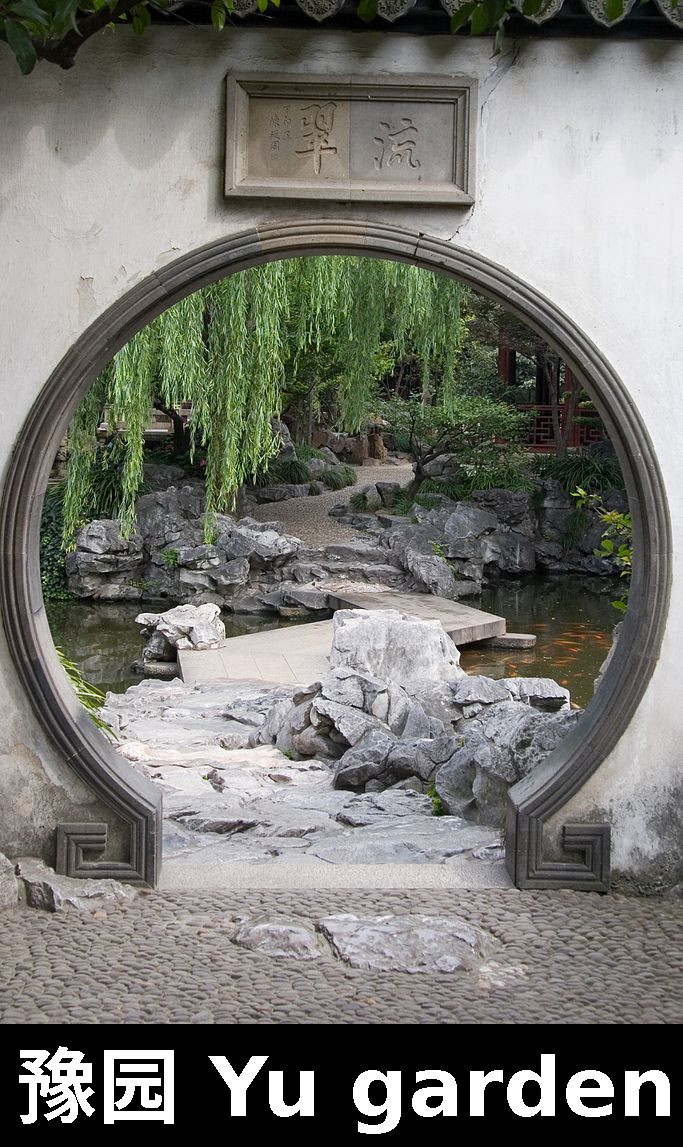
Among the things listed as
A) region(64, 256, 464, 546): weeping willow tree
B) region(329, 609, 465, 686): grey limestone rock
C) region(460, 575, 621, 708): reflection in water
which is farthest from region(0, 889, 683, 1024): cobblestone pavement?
region(460, 575, 621, 708): reflection in water

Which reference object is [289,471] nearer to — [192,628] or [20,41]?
[192,628]

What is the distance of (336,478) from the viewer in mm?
21031

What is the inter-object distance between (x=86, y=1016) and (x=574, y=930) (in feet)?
5.08

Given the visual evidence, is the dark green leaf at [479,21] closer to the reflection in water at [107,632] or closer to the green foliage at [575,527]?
the reflection in water at [107,632]

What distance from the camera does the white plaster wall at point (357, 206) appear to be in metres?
4.00

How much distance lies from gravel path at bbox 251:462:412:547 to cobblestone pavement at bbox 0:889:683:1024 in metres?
13.0

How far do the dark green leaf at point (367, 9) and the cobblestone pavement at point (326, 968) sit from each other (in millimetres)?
2814

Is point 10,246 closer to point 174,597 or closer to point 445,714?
point 445,714

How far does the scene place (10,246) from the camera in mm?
4039

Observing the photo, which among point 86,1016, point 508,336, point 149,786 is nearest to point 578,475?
point 508,336

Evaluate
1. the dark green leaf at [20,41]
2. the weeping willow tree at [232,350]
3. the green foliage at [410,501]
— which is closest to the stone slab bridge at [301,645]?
the weeping willow tree at [232,350]

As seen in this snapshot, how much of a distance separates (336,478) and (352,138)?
668 inches

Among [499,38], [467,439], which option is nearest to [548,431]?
[467,439]

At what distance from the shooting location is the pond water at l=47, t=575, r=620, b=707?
11867 millimetres
